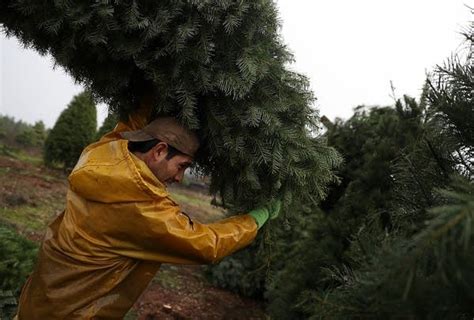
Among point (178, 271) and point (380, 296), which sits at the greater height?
point (380, 296)

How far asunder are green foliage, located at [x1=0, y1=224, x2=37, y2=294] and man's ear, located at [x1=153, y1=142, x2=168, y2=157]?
2.72 metres

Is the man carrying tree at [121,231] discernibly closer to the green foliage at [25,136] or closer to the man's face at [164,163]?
the man's face at [164,163]

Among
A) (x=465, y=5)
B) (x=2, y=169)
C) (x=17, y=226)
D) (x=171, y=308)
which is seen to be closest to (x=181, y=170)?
(x=465, y=5)

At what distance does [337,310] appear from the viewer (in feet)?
4.78

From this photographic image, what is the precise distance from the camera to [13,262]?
430 centimetres

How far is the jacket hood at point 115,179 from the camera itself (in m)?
2.15

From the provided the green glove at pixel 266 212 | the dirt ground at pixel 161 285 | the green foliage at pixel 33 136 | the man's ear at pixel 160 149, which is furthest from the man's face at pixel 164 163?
the green foliage at pixel 33 136

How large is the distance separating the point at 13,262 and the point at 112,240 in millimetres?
2672

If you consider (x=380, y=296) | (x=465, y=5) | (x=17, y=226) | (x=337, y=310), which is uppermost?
(x=465, y=5)

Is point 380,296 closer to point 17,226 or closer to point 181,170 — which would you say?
point 181,170

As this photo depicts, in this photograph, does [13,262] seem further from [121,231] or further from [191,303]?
[191,303]

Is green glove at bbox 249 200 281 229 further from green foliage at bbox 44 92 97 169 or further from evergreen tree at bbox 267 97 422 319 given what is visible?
green foliage at bbox 44 92 97 169

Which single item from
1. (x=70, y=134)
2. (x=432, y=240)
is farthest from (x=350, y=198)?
(x=70, y=134)

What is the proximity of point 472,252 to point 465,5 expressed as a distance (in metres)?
1.51
